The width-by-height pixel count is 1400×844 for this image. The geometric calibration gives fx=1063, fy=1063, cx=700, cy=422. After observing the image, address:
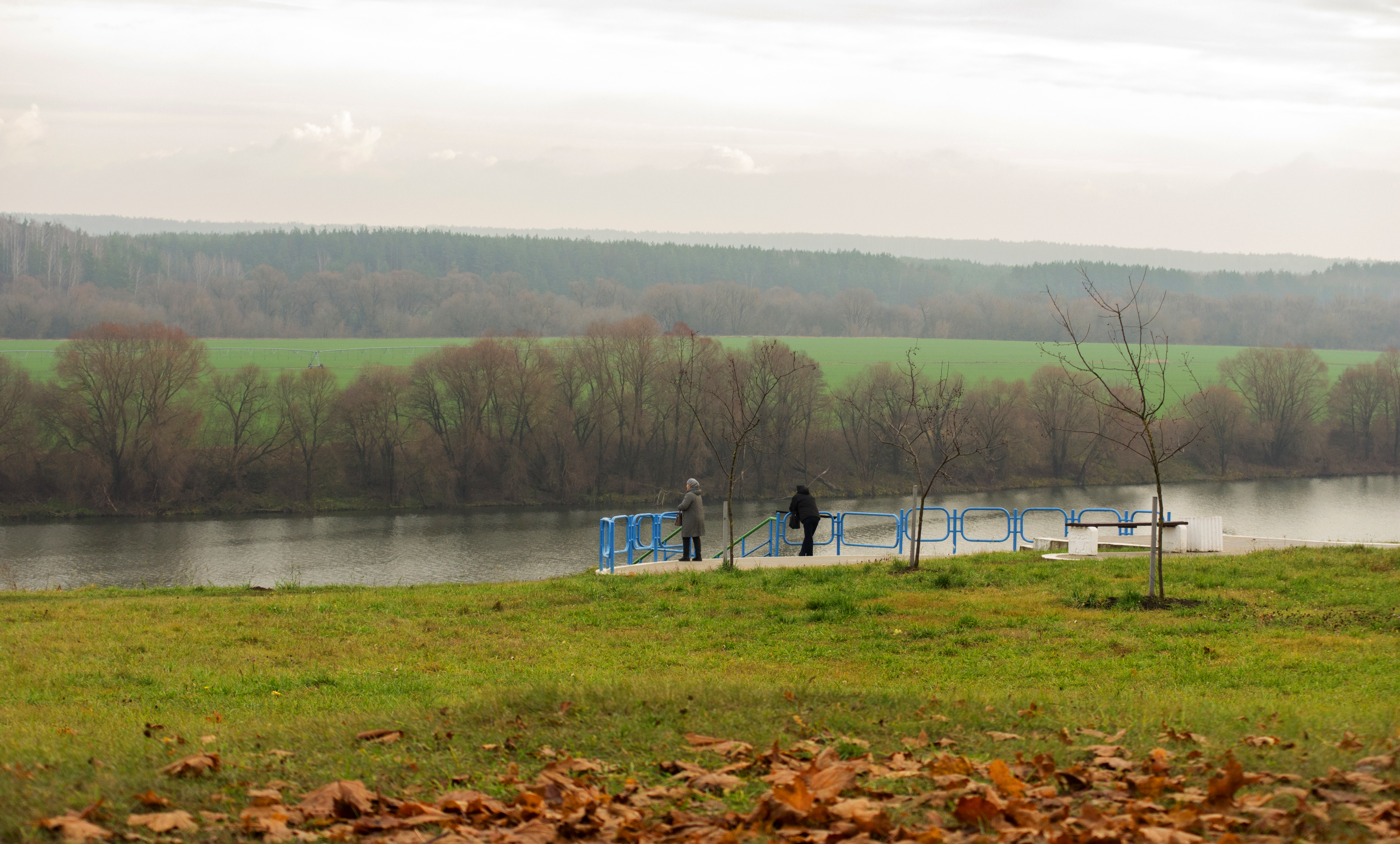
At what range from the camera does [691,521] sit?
67.9 feet

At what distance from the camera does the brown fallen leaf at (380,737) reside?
19.4 feet

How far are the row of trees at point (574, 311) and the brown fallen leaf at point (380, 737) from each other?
337ft

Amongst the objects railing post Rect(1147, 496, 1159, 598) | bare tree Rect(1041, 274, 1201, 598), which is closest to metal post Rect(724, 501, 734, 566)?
bare tree Rect(1041, 274, 1201, 598)

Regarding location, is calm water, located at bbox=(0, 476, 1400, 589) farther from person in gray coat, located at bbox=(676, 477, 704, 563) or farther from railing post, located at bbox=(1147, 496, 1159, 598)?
railing post, located at bbox=(1147, 496, 1159, 598)

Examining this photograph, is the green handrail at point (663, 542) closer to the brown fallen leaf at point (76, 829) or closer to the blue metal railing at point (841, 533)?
the blue metal railing at point (841, 533)

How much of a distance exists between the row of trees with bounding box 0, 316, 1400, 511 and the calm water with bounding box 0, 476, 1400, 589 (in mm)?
3949

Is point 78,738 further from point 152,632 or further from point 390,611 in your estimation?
point 390,611

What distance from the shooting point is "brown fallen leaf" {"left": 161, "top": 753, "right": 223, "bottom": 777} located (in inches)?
204

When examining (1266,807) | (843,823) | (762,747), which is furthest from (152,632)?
(1266,807)

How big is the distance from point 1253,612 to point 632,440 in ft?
182

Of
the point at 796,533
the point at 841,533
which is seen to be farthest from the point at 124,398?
the point at 841,533

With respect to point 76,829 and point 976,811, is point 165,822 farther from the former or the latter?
point 976,811

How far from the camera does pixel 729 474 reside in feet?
65.2

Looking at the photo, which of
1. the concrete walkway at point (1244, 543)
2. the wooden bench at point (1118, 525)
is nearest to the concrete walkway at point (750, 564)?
the wooden bench at point (1118, 525)
